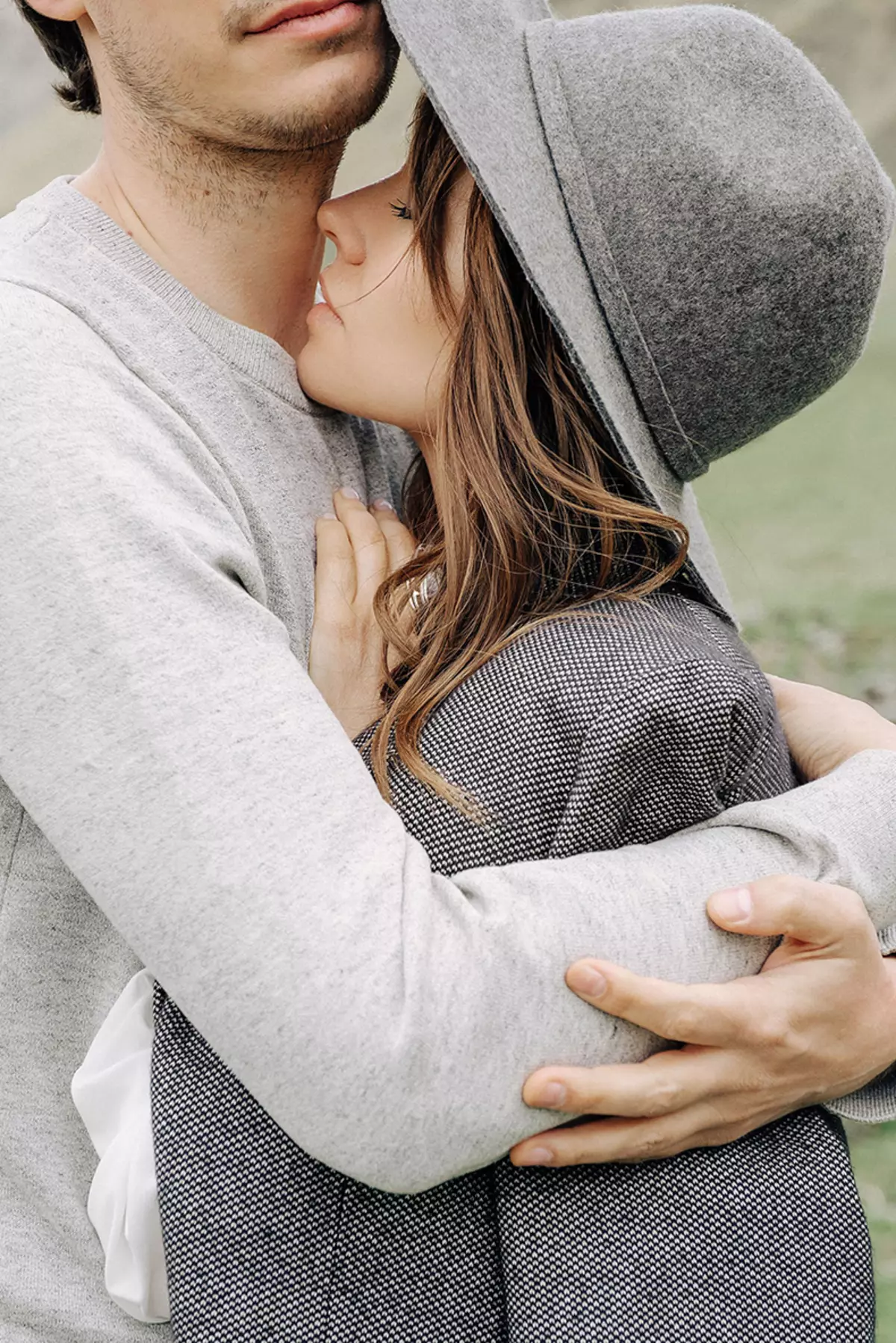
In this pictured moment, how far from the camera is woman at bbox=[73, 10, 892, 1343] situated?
48.3 inches

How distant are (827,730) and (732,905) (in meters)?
0.45

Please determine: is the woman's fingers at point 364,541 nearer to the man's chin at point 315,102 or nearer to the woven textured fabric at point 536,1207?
the woven textured fabric at point 536,1207

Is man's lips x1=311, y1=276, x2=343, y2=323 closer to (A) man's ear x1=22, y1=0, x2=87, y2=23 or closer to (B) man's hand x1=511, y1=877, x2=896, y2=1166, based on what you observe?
(A) man's ear x1=22, y1=0, x2=87, y2=23

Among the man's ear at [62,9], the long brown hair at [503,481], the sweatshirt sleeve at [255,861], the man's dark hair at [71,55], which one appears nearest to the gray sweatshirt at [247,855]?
the sweatshirt sleeve at [255,861]

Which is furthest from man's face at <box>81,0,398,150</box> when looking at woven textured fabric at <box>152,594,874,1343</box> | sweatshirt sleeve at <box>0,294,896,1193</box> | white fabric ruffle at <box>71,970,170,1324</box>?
white fabric ruffle at <box>71,970,170,1324</box>

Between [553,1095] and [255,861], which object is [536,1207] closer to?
[553,1095]

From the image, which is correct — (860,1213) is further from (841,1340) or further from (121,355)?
(121,355)

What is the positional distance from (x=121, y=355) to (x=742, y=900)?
2.57 ft

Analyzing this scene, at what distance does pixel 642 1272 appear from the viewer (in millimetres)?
1202

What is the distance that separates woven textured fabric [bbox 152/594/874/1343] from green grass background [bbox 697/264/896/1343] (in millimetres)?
1832

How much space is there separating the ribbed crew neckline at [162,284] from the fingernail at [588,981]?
84 centimetres

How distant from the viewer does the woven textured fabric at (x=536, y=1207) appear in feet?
3.96

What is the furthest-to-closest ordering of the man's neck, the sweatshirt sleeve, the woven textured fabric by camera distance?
the man's neck < the woven textured fabric < the sweatshirt sleeve

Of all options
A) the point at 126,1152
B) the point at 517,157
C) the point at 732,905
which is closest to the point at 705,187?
the point at 517,157
